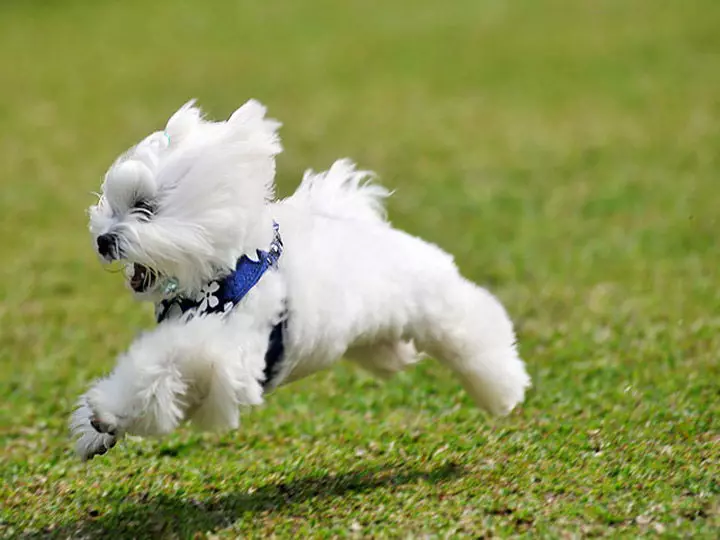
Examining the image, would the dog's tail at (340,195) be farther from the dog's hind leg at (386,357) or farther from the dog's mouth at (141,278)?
the dog's mouth at (141,278)

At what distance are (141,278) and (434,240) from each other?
5.96 meters

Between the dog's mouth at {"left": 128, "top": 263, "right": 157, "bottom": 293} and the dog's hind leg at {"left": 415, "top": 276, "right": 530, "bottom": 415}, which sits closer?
the dog's mouth at {"left": 128, "top": 263, "right": 157, "bottom": 293}

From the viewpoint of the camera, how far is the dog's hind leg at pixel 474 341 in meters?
5.46

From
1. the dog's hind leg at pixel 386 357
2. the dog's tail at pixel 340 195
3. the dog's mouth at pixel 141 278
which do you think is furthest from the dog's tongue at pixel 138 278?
the dog's hind leg at pixel 386 357

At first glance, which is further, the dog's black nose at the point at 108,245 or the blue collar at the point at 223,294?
the blue collar at the point at 223,294

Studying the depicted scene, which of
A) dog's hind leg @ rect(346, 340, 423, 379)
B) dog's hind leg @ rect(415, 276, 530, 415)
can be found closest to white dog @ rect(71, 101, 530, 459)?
dog's hind leg @ rect(415, 276, 530, 415)

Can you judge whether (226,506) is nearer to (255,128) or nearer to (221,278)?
(221,278)

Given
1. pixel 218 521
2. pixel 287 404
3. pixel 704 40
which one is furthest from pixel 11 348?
pixel 704 40

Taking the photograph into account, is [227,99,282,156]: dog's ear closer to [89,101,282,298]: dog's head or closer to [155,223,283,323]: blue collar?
[89,101,282,298]: dog's head

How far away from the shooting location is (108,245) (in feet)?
14.4

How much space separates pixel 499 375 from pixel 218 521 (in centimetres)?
163

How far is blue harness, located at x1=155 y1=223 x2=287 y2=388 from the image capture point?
15.2 feet

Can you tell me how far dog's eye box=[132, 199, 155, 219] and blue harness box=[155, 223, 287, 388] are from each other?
0.39 metres

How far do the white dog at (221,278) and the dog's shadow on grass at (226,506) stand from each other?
44cm
